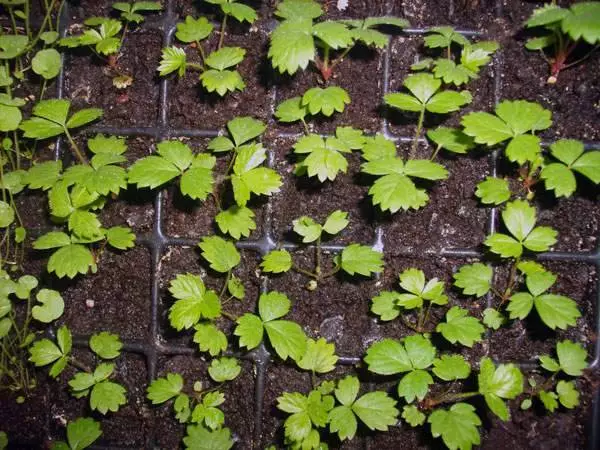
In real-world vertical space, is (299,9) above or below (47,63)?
above

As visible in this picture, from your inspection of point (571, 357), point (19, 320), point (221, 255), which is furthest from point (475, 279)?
point (19, 320)

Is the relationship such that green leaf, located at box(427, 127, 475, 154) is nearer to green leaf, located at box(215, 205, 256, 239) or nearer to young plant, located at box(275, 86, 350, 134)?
young plant, located at box(275, 86, 350, 134)

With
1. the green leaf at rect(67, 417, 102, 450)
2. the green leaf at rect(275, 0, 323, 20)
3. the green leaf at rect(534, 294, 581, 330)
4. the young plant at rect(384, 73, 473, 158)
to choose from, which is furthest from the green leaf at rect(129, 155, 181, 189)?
the green leaf at rect(534, 294, 581, 330)

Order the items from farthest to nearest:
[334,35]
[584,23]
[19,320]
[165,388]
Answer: [19,320] → [165,388] → [334,35] → [584,23]

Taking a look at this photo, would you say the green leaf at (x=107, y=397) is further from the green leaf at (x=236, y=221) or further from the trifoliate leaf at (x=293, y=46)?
the trifoliate leaf at (x=293, y=46)

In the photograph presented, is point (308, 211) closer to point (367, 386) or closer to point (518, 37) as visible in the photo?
point (367, 386)

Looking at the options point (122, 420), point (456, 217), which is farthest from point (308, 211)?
point (122, 420)

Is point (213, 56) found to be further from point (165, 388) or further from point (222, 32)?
point (165, 388)

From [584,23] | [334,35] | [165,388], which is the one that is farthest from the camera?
[165,388]
